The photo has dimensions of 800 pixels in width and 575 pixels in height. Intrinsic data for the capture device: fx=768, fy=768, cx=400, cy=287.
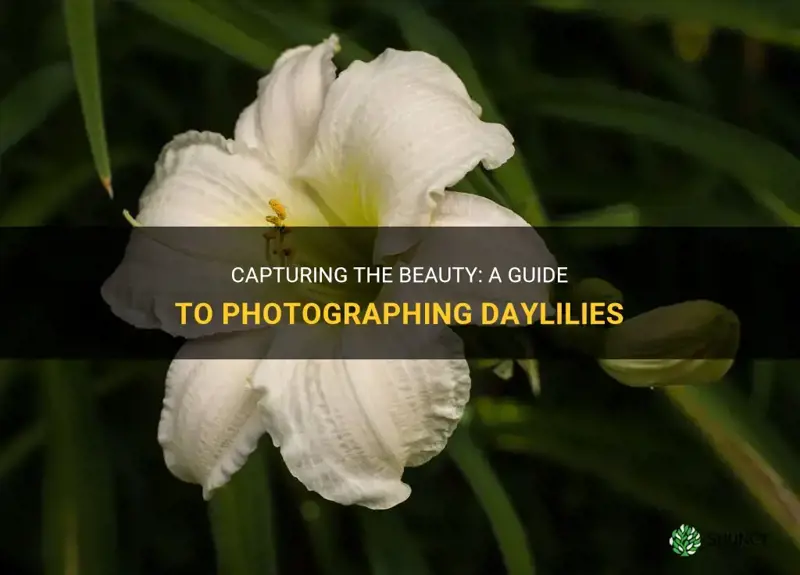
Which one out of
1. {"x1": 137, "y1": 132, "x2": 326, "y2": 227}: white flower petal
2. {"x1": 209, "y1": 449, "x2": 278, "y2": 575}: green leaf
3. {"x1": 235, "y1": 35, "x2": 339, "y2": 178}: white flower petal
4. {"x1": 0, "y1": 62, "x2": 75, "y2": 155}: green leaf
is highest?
{"x1": 0, "y1": 62, "x2": 75, "y2": 155}: green leaf

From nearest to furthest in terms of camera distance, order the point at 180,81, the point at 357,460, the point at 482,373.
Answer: the point at 357,460 → the point at 482,373 → the point at 180,81

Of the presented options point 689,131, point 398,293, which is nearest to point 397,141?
point 398,293

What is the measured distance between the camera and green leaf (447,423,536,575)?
35 centimetres

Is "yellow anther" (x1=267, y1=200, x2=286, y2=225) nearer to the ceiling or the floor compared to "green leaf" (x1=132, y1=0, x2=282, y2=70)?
nearer to the floor

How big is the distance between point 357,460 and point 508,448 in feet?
0.49

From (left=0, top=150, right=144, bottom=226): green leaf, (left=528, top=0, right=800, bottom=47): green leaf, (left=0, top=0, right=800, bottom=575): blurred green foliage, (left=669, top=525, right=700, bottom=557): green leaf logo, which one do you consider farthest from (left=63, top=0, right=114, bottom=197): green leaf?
(left=669, top=525, right=700, bottom=557): green leaf logo

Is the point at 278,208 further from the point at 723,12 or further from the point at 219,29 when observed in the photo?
the point at 723,12

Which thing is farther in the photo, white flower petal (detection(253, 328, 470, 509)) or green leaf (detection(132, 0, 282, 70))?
green leaf (detection(132, 0, 282, 70))

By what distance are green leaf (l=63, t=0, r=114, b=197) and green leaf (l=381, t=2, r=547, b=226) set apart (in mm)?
145

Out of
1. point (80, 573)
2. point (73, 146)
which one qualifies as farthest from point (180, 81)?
point (80, 573)

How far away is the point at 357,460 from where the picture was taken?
0.87 feet

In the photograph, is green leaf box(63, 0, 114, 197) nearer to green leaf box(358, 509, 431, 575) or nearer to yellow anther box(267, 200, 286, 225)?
yellow anther box(267, 200, 286, 225)

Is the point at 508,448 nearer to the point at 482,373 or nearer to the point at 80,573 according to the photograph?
the point at 482,373

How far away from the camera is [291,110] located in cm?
32
